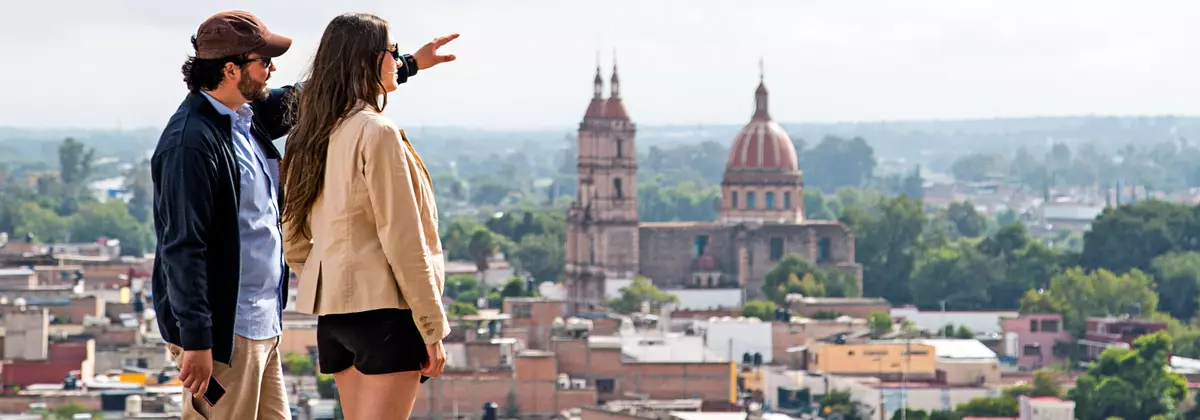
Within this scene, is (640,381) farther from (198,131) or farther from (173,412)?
(198,131)

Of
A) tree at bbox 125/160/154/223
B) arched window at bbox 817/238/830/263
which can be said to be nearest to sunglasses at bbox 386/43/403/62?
arched window at bbox 817/238/830/263

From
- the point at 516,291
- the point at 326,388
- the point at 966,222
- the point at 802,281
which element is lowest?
the point at 326,388

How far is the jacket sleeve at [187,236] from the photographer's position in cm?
622

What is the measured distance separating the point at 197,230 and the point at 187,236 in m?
0.03

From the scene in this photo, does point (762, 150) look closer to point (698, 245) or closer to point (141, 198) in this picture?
point (698, 245)

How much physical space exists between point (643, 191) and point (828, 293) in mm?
86913

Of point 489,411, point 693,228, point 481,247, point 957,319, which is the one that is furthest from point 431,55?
point 481,247

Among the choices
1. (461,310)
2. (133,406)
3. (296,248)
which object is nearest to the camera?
(296,248)

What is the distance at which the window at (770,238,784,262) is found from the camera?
70.6 m

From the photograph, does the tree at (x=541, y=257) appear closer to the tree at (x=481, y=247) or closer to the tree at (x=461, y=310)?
the tree at (x=481, y=247)

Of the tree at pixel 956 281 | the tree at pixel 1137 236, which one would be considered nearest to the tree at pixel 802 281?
the tree at pixel 956 281

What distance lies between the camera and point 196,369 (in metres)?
6.24

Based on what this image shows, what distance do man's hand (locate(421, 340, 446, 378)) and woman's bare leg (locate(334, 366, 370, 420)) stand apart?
0.16 m

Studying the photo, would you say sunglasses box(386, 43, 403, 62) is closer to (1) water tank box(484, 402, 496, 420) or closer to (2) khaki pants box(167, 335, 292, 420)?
(2) khaki pants box(167, 335, 292, 420)
